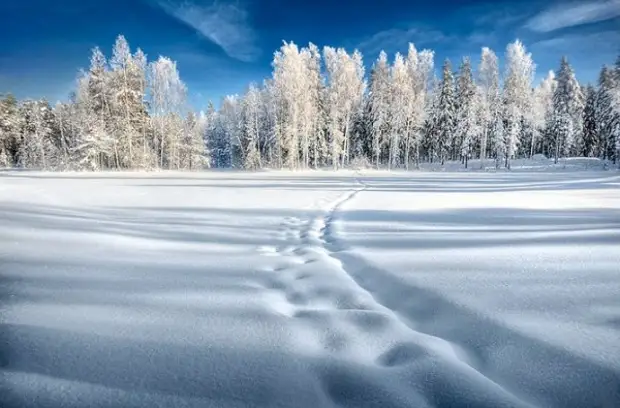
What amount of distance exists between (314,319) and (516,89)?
110 feet

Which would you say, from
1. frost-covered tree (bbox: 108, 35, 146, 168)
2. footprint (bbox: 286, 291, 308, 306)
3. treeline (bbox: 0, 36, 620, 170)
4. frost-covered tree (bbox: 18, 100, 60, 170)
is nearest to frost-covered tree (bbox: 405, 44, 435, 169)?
treeline (bbox: 0, 36, 620, 170)

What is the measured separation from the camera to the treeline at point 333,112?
28203 millimetres

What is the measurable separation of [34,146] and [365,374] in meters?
50.2

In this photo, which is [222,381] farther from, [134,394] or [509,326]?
Result: [509,326]

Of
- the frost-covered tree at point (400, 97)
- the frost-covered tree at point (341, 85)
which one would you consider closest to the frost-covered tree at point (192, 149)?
the frost-covered tree at point (341, 85)

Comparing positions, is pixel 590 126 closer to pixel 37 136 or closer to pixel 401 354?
pixel 401 354

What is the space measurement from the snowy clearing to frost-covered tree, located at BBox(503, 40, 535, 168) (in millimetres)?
29404

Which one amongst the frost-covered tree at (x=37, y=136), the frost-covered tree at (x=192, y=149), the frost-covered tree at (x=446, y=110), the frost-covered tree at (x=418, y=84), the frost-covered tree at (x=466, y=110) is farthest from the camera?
the frost-covered tree at (x=37, y=136)

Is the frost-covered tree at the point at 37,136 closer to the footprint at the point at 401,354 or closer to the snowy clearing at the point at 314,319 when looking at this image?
the snowy clearing at the point at 314,319

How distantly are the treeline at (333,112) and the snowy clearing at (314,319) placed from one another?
2654cm

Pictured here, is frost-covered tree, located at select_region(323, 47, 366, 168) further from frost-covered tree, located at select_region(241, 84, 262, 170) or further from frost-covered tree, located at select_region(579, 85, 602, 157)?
frost-covered tree, located at select_region(579, 85, 602, 157)

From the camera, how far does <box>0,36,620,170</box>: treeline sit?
28203 millimetres

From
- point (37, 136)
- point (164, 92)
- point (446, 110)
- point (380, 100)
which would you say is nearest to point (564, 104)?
point (446, 110)

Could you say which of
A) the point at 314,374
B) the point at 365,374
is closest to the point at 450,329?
the point at 365,374
